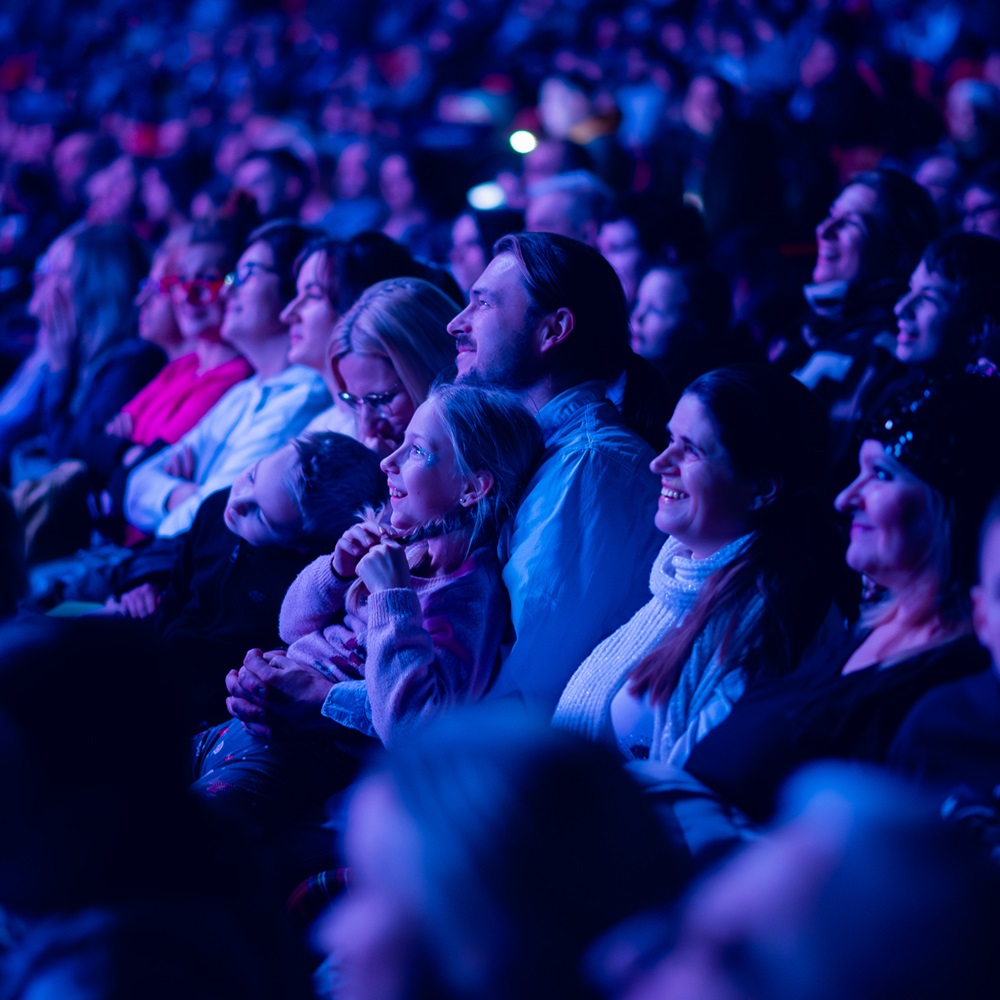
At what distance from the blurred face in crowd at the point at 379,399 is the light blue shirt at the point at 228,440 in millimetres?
566

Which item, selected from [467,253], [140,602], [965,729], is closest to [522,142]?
[467,253]

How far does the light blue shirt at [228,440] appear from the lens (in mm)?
3582

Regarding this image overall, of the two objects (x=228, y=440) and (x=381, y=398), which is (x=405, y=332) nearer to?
(x=381, y=398)

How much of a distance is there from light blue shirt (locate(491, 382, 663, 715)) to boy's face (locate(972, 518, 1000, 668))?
0.92 m

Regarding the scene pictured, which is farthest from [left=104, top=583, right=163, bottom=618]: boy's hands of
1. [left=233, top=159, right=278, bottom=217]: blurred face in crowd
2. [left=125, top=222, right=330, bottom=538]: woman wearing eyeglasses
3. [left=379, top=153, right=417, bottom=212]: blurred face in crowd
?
[left=379, top=153, right=417, bottom=212]: blurred face in crowd

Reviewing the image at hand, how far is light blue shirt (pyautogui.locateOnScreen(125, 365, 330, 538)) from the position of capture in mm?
3582

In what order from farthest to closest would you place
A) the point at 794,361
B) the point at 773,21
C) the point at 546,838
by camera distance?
1. the point at 773,21
2. the point at 794,361
3. the point at 546,838

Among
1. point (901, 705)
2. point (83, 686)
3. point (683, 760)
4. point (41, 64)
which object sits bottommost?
point (41, 64)

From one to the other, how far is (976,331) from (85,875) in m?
2.37

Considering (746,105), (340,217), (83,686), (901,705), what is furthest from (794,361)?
(746,105)

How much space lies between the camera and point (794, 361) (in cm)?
375

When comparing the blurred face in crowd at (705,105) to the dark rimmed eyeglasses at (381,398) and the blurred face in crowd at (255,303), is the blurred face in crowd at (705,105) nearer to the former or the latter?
the blurred face in crowd at (255,303)

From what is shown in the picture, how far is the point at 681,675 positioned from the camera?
1.99 meters

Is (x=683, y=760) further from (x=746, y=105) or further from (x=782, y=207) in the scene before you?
(x=746, y=105)
